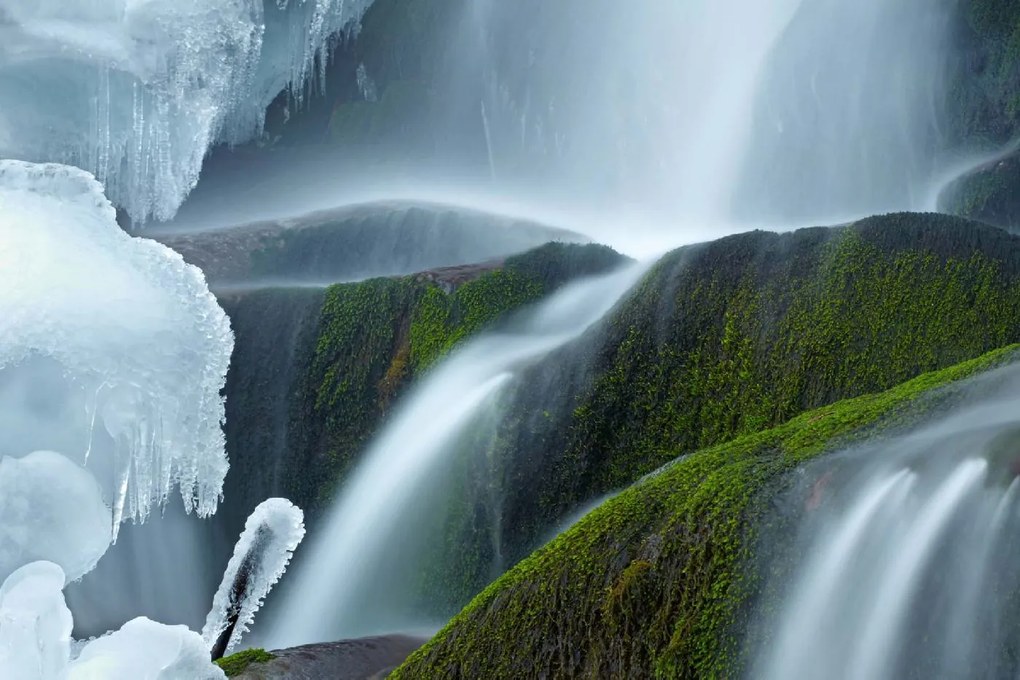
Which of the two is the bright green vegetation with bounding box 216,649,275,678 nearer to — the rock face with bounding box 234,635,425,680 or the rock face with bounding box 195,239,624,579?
the rock face with bounding box 234,635,425,680

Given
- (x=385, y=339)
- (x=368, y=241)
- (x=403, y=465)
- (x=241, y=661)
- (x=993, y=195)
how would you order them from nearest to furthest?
(x=241, y=661) → (x=403, y=465) → (x=385, y=339) → (x=993, y=195) → (x=368, y=241)

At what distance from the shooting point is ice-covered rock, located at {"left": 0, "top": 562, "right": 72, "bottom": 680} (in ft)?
14.7

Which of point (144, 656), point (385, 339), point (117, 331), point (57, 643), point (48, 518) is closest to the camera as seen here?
point (57, 643)

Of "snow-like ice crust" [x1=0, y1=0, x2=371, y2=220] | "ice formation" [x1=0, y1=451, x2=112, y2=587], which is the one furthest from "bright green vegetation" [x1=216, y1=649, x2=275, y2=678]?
"snow-like ice crust" [x1=0, y1=0, x2=371, y2=220]

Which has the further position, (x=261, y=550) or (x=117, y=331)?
(x=117, y=331)

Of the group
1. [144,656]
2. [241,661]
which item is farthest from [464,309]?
[144,656]

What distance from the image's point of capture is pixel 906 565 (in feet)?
16.0

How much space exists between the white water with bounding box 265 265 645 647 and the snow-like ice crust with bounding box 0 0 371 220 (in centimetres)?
874

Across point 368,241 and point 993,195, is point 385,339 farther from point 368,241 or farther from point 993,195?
point 993,195

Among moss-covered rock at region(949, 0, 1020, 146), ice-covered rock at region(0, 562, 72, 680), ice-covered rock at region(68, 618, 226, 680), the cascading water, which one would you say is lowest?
ice-covered rock at region(68, 618, 226, 680)

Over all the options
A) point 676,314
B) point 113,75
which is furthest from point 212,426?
point 113,75

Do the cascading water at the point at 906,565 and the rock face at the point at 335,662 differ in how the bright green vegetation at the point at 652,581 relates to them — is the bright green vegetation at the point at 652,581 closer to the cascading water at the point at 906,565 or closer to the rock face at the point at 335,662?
the cascading water at the point at 906,565

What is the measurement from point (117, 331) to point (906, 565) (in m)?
6.78

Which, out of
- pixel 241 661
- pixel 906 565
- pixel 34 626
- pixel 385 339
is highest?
pixel 906 565
